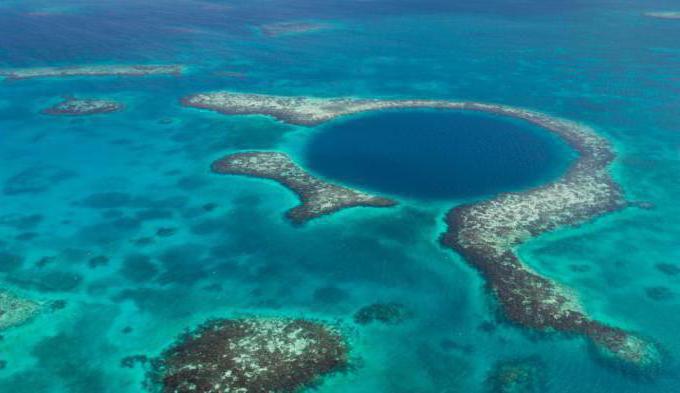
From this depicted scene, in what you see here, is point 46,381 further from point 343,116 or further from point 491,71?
point 491,71

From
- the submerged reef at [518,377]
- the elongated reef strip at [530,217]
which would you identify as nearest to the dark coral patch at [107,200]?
the elongated reef strip at [530,217]

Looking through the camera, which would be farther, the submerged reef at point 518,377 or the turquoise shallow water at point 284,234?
the turquoise shallow water at point 284,234

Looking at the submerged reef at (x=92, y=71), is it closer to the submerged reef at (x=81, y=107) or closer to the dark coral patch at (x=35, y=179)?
the submerged reef at (x=81, y=107)

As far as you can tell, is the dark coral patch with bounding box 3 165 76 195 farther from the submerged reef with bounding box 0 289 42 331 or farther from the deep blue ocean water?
the deep blue ocean water

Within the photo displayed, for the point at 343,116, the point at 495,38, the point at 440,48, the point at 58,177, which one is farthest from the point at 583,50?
the point at 58,177

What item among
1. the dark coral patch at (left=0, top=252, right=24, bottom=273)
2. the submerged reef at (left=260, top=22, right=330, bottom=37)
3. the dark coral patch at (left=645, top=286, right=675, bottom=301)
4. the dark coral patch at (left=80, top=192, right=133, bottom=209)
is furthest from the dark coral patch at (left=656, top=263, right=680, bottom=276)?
the submerged reef at (left=260, top=22, right=330, bottom=37)

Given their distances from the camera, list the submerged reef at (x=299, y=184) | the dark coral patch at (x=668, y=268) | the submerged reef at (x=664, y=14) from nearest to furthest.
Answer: the dark coral patch at (x=668, y=268)
the submerged reef at (x=299, y=184)
the submerged reef at (x=664, y=14)
